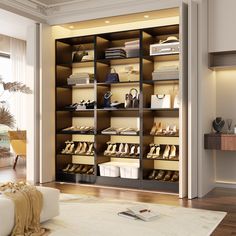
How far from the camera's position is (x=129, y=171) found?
561 centimetres

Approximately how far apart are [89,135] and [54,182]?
1.02 metres

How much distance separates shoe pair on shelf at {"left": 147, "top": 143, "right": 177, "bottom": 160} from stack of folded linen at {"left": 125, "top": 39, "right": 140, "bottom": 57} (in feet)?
4.79

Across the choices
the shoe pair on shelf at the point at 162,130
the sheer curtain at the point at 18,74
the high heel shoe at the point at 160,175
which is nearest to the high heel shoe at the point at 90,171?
the high heel shoe at the point at 160,175

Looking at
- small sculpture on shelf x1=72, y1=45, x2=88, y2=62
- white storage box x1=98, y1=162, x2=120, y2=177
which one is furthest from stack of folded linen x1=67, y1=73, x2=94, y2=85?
white storage box x1=98, y1=162, x2=120, y2=177

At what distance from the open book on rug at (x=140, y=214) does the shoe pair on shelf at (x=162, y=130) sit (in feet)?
5.61

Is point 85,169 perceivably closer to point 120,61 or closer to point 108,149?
point 108,149

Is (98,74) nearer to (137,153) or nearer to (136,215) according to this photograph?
(137,153)

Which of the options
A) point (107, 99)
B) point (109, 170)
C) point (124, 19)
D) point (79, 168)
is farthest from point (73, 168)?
point (124, 19)

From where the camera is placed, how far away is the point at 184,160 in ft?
16.3

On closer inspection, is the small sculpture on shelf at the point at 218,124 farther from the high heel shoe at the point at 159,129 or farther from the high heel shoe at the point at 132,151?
the high heel shoe at the point at 132,151

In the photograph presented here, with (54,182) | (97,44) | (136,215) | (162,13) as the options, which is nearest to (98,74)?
(97,44)

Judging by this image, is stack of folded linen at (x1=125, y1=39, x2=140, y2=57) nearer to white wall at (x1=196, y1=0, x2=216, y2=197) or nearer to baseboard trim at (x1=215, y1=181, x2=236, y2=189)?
white wall at (x1=196, y1=0, x2=216, y2=197)

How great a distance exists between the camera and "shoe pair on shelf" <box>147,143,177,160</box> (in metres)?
5.41

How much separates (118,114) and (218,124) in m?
1.72
